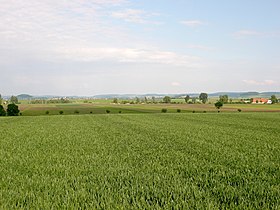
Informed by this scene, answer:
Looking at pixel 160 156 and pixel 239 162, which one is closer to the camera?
pixel 239 162

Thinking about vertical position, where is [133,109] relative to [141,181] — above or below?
below

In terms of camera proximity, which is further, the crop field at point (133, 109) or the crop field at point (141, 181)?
the crop field at point (133, 109)

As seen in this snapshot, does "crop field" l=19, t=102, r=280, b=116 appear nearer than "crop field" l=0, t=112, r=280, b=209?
No

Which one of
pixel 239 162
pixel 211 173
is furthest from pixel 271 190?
pixel 239 162

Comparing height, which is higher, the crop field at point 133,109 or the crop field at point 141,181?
the crop field at point 141,181

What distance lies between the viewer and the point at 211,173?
11.1m

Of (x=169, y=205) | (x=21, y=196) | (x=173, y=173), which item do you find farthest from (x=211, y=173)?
(x=21, y=196)

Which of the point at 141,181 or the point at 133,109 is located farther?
the point at 133,109

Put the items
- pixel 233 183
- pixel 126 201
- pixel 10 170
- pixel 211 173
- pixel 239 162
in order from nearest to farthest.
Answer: pixel 126 201
pixel 233 183
pixel 211 173
pixel 10 170
pixel 239 162

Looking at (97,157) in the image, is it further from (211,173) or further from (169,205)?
(169,205)

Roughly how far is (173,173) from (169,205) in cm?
383

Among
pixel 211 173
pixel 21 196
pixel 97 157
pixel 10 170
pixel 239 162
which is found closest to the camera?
pixel 21 196

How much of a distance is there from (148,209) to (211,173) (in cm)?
463

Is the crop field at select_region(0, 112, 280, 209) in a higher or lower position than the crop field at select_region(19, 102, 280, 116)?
higher
